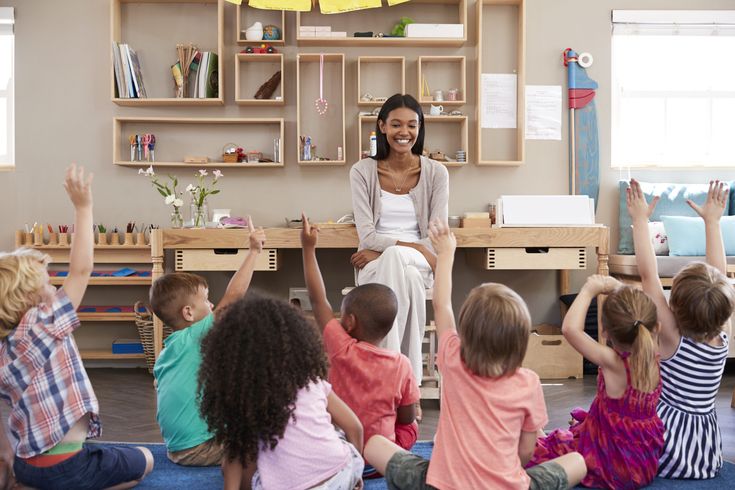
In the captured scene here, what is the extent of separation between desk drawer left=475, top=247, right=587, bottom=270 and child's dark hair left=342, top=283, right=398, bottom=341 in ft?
6.10

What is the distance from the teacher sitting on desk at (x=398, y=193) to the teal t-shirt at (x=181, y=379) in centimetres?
112

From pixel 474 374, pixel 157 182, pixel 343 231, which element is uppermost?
pixel 157 182

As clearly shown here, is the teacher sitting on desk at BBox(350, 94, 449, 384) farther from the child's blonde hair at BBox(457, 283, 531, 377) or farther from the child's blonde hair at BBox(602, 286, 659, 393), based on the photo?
the child's blonde hair at BBox(457, 283, 531, 377)

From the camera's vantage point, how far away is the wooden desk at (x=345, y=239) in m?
3.63

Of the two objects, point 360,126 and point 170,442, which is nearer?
point 170,442

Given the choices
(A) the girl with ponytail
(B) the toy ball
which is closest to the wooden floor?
(A) the girl with ponytail

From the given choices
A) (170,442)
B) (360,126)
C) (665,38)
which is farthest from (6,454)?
(665,38)

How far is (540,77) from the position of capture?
175 inches

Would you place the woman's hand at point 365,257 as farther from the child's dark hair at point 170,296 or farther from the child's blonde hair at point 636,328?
the child's blonde hair at point 636,328

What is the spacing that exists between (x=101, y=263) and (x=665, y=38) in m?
3.79

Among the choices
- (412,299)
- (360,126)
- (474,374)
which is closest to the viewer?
(474,374)

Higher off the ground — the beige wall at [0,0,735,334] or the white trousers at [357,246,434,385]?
the beige wall at [0,0,735,334]

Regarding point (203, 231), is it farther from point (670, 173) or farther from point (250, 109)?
point (670, 173)

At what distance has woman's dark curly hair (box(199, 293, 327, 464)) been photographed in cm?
150
